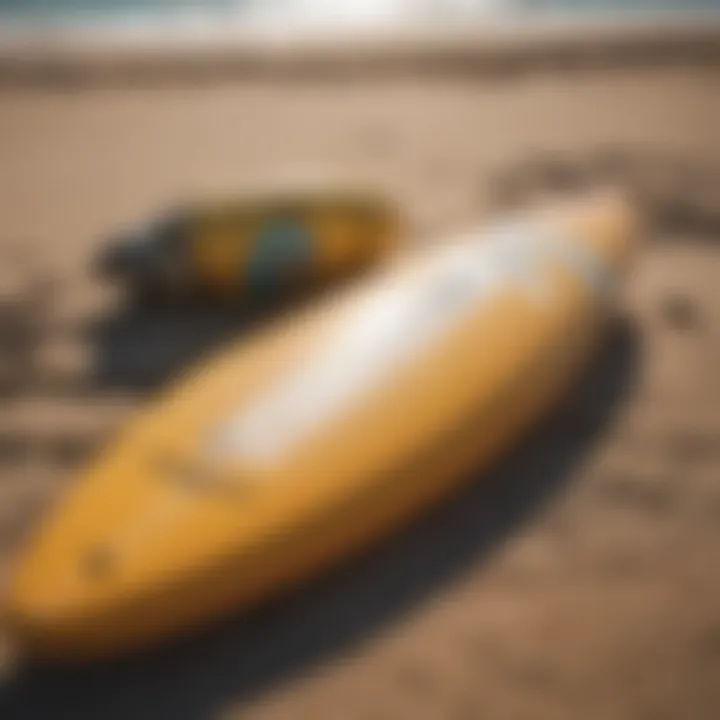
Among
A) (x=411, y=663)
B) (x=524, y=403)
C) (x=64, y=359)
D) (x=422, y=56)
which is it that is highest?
(x=422, y=56)

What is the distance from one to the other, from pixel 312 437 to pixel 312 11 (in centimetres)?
70

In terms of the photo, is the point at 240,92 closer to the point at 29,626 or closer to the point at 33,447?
the point at 33,447

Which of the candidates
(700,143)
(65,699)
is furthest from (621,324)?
(65,699)

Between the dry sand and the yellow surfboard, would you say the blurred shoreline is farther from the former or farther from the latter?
the yellow surfboard

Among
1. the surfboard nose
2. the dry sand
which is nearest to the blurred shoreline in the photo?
the dry sand

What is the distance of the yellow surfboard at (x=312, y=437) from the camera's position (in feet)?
1.57

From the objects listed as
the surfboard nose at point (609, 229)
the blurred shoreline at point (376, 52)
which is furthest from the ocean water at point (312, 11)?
the surfboard nose at point (609, 229)

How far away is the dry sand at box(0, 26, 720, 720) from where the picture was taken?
489 millimetres

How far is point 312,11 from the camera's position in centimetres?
113

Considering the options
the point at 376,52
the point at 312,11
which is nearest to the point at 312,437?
the point at 376,52

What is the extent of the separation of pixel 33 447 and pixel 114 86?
47 centimetres

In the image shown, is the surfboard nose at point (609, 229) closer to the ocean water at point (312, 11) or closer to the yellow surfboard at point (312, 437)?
the yellow surfboard at point (312, 437)

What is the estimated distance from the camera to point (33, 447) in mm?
614

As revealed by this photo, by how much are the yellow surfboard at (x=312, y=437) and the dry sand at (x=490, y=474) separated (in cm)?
2
